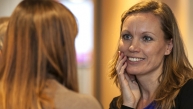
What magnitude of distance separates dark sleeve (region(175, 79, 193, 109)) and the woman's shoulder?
2.26 feet

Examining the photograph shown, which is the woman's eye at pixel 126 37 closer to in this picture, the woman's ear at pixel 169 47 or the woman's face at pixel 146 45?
the woman's face at pixel 146 45

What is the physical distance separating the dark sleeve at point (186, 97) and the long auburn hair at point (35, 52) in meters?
0.75

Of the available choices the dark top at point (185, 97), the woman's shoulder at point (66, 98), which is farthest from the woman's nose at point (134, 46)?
the woman's shoulder at point (66, 98)

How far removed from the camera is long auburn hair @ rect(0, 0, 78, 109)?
3.18 feet

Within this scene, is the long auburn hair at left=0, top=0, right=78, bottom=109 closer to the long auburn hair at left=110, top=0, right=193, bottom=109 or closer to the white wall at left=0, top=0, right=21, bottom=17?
the long auburn hair at left=110, top=0, right=193, bottom=109

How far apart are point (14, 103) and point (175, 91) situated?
92 centimetres

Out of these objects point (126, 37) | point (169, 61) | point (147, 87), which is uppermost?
point (126, 37)

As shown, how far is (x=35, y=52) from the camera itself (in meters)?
1.00

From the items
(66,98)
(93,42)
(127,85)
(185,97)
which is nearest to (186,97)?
(185,97)

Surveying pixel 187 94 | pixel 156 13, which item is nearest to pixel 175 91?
pixel 187 94

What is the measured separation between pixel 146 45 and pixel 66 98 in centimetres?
83

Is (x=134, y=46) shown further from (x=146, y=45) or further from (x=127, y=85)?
(x=127, y=85)

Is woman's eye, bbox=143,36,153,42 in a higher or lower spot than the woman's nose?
higher

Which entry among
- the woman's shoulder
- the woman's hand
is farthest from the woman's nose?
the woman's shoulder
